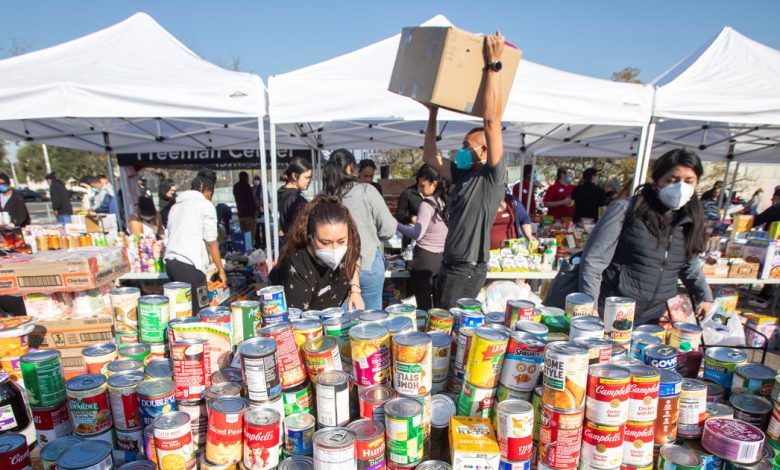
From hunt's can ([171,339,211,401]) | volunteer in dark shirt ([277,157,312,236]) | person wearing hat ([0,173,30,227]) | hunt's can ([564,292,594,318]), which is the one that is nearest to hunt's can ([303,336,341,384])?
hunt's can ([171,339,211,401])

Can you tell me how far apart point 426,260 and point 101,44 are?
188 inches

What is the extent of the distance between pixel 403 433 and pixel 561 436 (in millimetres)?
444

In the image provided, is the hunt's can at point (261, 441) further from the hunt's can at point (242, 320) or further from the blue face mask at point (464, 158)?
the blue face mask at point (464, 158)

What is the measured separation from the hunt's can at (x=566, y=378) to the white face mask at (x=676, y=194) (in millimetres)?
1583

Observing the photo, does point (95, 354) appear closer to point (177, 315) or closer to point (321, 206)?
point (177, 315)

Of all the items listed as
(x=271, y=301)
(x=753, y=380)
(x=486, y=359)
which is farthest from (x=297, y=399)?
(x=753, y=380)

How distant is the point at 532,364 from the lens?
1.20m

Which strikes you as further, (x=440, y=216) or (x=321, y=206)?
(x=440, y=216)

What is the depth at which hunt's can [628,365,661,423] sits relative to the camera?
1.11 metres

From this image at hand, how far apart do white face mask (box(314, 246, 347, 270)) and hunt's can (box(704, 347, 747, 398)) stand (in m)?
1.70

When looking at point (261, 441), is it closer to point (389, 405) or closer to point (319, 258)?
point (389, 405)

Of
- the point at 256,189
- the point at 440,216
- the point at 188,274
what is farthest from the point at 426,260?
the point at 256,189

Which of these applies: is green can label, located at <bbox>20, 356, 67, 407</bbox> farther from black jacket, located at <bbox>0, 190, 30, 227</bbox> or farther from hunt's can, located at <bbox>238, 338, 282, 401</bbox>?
black jacket, located at <bbox>0, 190, 30, 227</bbox>

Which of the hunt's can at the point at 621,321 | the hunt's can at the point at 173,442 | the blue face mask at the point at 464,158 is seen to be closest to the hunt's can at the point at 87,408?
the hunt's can at the point at 173,442
